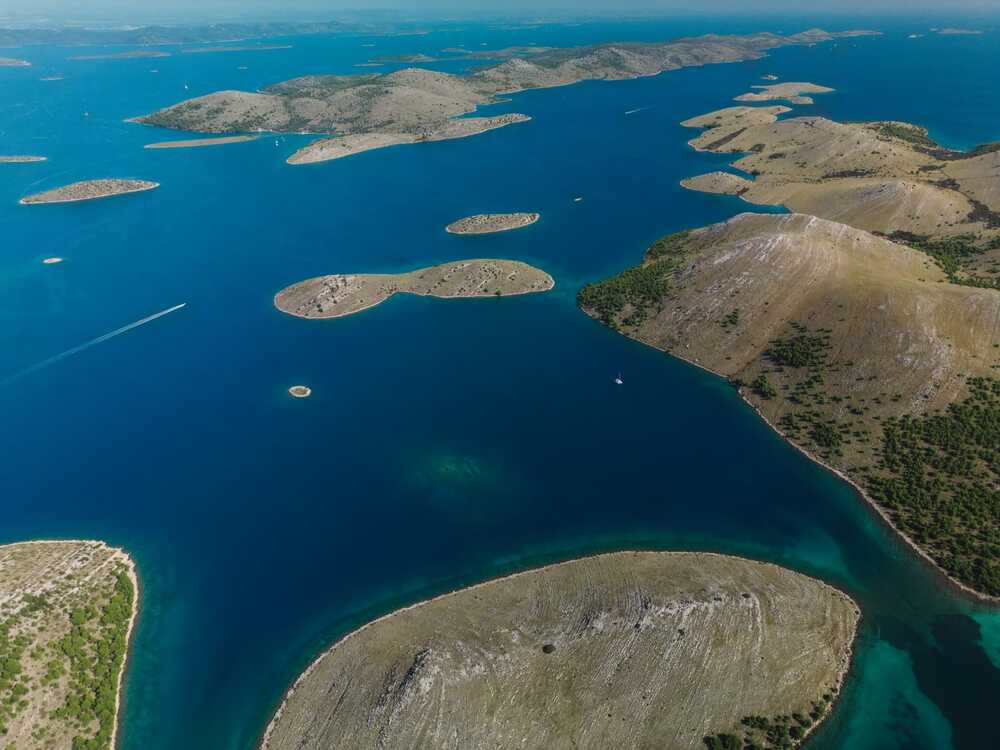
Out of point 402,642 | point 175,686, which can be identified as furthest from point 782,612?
point 175,686

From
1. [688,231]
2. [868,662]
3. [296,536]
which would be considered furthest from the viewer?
[688,231]

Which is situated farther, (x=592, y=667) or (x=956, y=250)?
(x=956, y=250)

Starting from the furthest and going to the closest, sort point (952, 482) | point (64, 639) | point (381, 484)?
point (381, 484) < point (952, 482) < point (64, 639)

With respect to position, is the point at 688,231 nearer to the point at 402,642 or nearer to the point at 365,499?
the point at 365,499

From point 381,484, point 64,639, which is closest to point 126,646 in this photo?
point 64,639

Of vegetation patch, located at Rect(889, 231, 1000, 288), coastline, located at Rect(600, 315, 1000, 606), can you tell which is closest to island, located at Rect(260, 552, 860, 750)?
coastline, located at Rect(600, 315, 1000, 606)

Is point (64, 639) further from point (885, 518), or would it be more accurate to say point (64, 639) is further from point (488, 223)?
point (488, 223)

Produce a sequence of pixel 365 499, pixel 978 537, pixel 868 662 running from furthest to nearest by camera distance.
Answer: pixel 365 499 < pixel 978 537 < pixel 868 662
